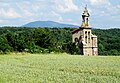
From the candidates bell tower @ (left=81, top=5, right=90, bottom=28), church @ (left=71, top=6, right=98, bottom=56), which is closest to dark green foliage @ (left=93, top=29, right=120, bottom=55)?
church @ (left=71, top=6, right=98, bottom=56)

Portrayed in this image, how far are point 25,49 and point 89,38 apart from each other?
15277 millimetres

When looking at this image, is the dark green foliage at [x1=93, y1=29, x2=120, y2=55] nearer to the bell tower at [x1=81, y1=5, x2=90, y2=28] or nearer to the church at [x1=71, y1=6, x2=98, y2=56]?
the church at [x1=71, y1=6, x2=98, y2=56]

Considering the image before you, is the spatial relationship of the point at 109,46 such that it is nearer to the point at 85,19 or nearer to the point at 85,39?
the point at 85,19

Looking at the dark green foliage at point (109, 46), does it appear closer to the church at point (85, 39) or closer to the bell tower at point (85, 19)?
the church at point (85, 39)

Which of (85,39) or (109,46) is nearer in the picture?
(85,39)

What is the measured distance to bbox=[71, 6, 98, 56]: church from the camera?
77125mm

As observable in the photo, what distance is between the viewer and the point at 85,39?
258 ft

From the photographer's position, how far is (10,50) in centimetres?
6725

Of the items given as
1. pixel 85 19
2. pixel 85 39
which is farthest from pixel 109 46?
pixel 85 39

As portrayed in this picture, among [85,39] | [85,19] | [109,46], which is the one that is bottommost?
[109,46]

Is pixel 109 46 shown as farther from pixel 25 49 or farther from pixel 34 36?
pixel 25 49

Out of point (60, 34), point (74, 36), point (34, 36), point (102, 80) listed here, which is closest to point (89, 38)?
point (74, 36)

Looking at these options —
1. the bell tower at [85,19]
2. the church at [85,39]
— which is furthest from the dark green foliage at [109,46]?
the bell tower at [85,19]

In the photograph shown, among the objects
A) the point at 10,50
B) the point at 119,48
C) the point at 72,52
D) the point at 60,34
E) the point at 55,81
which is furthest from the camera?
the point at 60,34
